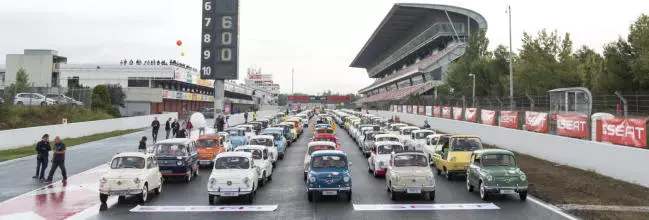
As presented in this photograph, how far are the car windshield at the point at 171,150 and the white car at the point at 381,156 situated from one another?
736cm

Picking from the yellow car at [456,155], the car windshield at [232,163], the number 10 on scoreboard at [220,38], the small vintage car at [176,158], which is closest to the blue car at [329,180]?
the car windshield at [232,163]

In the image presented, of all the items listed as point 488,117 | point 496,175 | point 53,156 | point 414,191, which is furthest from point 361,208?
point 488,117

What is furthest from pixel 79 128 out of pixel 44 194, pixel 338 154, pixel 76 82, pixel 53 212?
pixel 76 82

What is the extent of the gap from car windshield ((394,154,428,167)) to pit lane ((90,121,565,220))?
1.07 meters

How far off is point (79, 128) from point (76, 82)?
44.6m

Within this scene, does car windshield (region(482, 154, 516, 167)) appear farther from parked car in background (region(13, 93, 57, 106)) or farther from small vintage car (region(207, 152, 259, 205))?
parked car in background (region(13, 93, 57, 106))

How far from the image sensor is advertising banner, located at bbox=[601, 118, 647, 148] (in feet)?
52.7

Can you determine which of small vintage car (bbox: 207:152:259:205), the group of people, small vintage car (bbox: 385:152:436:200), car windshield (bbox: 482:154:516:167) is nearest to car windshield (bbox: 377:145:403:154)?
small vintage car (bbox: 385:152:436:200)

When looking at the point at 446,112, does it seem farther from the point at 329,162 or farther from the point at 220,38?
the point at 329,162

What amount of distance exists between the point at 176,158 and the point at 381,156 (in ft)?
25.8

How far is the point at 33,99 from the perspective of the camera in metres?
42.3

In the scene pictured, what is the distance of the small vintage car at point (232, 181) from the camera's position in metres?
14.0

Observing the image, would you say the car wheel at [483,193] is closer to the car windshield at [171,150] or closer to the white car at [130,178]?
the white car at [130,178]

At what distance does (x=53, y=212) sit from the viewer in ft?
43.5
